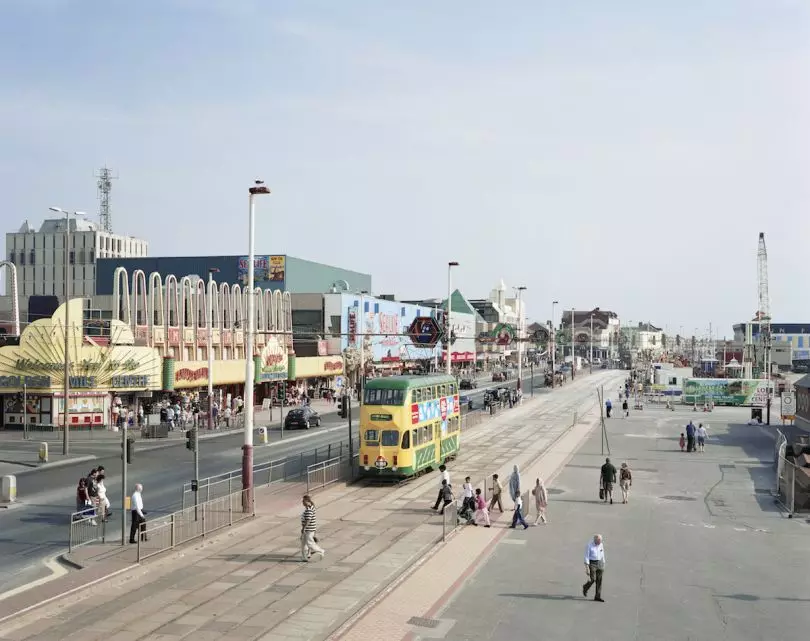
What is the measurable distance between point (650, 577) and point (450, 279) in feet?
116

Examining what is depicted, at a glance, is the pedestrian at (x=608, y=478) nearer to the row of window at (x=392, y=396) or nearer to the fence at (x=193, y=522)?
the row of window at (x=392, y=396)

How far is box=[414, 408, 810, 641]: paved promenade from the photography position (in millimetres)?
16250

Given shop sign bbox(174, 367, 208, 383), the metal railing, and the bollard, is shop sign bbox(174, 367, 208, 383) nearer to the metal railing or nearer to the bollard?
the bollard

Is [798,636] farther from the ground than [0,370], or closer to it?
closer to it

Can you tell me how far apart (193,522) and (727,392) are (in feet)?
230

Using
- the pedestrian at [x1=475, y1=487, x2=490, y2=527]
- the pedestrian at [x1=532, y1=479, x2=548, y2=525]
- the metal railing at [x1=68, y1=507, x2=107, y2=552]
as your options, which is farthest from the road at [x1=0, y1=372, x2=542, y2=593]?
the pedestrian at [x1=532, y1=479, x2=548, y2=525]

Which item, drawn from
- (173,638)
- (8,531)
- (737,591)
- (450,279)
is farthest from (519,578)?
(450,279)

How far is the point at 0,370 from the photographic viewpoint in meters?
50.5

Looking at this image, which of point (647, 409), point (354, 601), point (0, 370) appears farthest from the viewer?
point (647, 409)

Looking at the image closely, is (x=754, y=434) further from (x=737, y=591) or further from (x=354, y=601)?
(x=354, y=601)

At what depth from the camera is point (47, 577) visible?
779 inches

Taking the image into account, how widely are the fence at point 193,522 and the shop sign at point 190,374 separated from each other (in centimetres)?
3356

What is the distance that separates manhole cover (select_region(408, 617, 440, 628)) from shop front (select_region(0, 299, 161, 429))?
37765 mm

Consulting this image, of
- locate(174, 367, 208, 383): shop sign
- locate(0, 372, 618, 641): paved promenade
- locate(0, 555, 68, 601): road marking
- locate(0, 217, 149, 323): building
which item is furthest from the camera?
locate(0, 217, 149, 323): building
